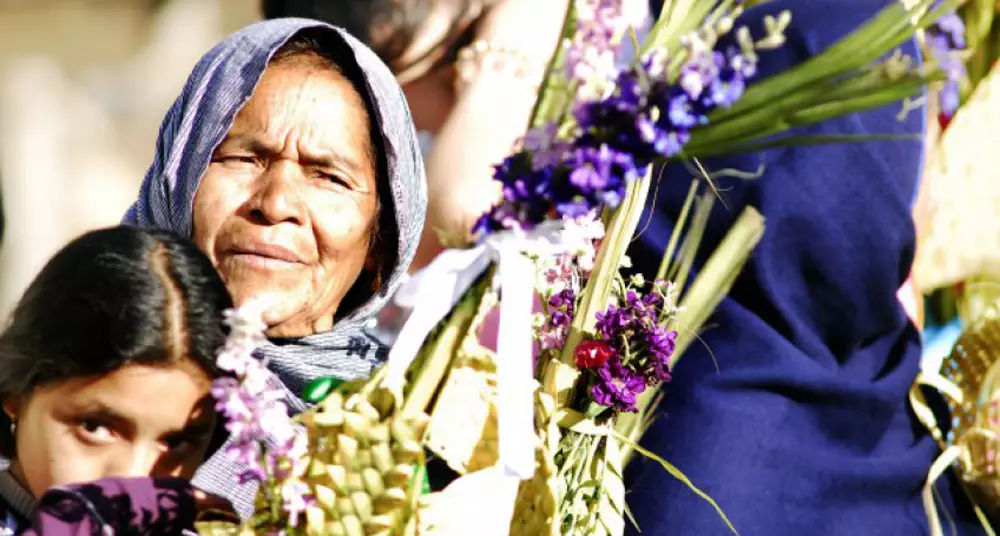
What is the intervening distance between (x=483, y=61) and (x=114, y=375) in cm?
163

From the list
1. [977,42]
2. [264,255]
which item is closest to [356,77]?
[264,255]

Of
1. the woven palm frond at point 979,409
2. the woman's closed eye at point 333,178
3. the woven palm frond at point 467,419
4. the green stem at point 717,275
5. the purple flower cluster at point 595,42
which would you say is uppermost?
the purple flower cluster at point 595,42

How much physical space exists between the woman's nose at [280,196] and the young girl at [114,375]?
26 cm

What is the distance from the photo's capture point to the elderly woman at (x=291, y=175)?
61.1 inches

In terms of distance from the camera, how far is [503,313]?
3.85 feet

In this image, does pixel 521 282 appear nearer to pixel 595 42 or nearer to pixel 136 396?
pixel 595 42

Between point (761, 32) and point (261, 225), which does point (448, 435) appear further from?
point (761, 32)

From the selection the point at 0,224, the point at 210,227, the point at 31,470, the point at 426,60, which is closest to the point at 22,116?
the point at 0,224

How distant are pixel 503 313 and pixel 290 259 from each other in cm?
46

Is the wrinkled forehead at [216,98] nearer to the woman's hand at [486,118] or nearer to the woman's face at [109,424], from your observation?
the woman's face at [109,424]

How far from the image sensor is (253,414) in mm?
1078

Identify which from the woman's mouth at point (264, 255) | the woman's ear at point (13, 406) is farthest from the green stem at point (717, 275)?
the woman's ear at point (13, 406)

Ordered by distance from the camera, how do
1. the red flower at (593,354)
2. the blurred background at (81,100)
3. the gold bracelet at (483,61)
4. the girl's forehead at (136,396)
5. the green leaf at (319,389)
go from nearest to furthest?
the girl's forehead at (136,396) → the red flower at (593,354) → the green leaf at (319,389) → the gold bracelet at (483,61) → the blurred background at (81,100)

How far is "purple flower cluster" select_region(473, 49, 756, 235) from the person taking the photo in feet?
3.56
